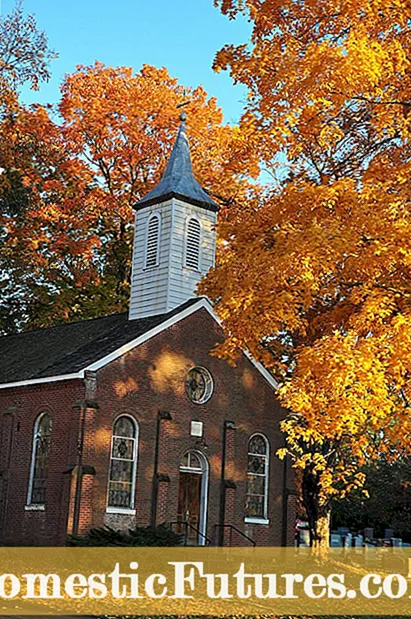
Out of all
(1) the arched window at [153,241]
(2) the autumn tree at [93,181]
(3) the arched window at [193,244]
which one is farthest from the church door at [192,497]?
(2) the autumn tree at [93,181]

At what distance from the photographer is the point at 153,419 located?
25.8m

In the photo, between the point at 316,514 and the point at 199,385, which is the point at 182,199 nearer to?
the point at 199,385

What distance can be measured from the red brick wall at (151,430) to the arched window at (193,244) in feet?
6.16

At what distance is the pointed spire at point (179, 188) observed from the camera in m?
28.8

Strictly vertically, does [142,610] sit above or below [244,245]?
below

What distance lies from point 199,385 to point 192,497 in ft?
10.9

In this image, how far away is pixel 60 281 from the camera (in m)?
36.2

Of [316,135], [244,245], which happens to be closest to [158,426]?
[244,245]

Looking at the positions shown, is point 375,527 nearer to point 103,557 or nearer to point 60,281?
point 60,281

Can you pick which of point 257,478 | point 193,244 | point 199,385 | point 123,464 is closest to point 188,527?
point 123,464

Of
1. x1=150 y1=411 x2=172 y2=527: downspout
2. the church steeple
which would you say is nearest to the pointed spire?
the church steeple

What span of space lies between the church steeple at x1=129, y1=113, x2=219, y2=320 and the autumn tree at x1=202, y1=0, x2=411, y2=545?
891 cm

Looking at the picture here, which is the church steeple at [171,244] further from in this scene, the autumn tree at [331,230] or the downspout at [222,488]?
the autumn tree at [331,230]

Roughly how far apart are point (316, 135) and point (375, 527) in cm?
3125
